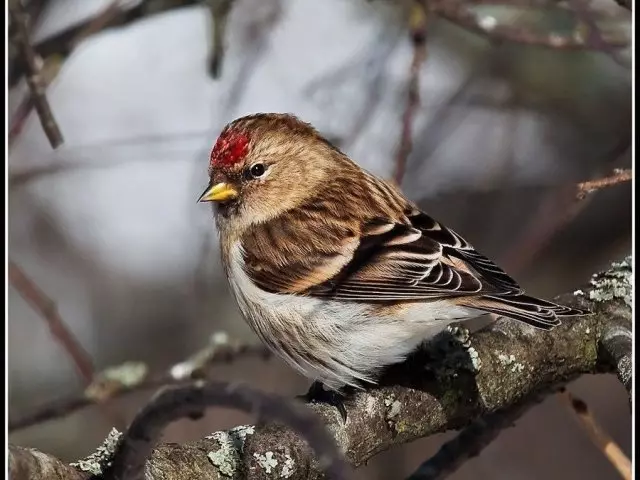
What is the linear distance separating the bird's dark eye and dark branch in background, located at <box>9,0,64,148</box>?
56 centimetres

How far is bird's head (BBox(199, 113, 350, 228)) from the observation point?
235cm

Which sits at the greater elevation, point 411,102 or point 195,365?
point 411,102

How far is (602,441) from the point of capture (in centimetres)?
210

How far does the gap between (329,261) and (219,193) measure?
329 millimetres

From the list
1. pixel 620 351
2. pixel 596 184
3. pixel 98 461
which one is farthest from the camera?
pixel 620 351

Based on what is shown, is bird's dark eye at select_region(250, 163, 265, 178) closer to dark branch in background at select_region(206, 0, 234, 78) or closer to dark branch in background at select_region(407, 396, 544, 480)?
dark branch in background at select_region(206, 0, 234, 78)

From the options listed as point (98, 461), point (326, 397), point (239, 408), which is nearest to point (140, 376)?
point (326, 397)

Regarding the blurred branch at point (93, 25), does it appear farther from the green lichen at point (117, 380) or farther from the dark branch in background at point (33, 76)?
the green lichen at point (117, 380)

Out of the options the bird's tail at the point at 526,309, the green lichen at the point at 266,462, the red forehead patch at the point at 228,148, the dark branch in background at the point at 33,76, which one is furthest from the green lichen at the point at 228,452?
the red forehead patch at the point at 228,148

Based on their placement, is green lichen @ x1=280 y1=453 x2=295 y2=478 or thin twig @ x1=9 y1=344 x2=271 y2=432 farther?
thin twig @ x1=9 y1=344 x2=271 y2=432

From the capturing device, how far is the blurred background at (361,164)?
3.38 meters

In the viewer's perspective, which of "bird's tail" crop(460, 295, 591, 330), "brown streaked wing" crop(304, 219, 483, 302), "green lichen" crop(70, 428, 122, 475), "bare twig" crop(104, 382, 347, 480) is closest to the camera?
"bare twig" crop(104, 382, 347, 480)

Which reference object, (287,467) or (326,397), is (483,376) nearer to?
(326,397)

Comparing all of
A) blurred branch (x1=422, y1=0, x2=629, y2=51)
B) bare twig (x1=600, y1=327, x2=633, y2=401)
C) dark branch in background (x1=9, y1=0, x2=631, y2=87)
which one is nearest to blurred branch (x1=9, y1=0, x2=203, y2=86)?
dark branch in background (x1=9, y1=0, x2=631, y2=87)
